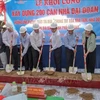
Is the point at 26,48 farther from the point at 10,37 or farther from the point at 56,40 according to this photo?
the point at 56,40

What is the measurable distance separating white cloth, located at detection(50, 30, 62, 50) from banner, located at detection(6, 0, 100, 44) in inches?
15.8

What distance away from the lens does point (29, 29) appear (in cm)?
449

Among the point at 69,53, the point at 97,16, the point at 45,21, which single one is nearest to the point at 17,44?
the point at 45,21

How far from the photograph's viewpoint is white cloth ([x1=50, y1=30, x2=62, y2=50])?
3977 mm

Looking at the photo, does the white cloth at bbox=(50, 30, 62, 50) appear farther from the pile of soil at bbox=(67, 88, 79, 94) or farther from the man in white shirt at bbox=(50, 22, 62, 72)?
the pile of soil at bbox=(67, 88, 79, 94)

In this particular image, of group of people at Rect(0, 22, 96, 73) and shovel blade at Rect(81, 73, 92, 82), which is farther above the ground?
group of people at Rect(0, 22, 96, 73)

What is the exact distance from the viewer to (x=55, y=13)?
434 cm

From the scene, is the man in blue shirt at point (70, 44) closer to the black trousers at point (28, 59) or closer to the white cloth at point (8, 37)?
the black trousers at point (28, 59)

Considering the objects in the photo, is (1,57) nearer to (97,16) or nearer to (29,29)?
(29,29)

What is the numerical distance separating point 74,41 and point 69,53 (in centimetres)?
24

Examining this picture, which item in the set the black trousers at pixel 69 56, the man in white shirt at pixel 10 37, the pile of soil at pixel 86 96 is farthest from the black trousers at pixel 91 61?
the man in white shirt at pixel 10 37

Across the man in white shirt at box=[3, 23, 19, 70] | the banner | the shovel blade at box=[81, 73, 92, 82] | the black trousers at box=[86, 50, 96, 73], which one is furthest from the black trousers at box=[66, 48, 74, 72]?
the man in white shirt at box=[3, 23, 19, 70]

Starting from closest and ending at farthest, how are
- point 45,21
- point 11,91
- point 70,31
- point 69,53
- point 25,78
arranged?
point 11,91
point 25,78
point 70,31
point 69,53
point 45,21

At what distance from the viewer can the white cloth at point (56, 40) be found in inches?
157
